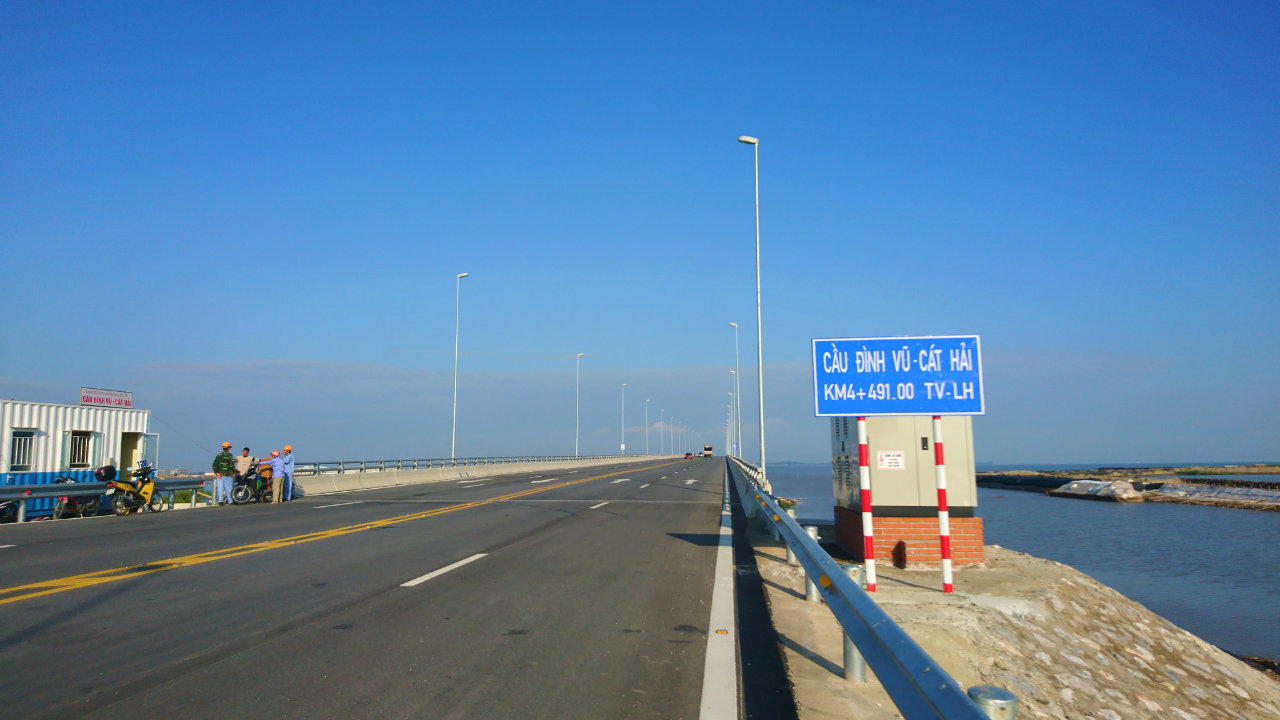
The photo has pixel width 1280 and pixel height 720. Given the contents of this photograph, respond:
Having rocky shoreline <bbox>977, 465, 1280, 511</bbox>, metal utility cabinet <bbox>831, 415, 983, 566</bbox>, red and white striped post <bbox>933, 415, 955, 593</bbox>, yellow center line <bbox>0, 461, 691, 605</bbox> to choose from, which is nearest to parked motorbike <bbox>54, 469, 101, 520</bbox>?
yellow center line <bbox>0, 461, 691, 605</bbox>

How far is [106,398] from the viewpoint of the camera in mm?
27469

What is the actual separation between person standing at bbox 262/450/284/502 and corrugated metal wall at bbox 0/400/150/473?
6588 millimetres

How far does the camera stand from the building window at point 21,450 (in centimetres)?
2295

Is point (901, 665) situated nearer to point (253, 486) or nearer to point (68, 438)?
point (253, 486)

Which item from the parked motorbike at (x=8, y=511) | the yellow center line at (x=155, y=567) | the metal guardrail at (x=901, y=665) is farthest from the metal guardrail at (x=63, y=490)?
the metal guardrail at (x=901, y=665)

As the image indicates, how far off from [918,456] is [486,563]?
6.61m

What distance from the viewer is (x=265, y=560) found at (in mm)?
11055

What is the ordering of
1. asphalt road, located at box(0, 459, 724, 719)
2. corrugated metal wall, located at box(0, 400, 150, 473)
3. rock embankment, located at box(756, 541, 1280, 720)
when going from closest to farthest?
asphalt road, located at box(0, 459, 724, 719) < rock embankment, located at box(756, 541, 1280, 720) < corrugated metal wall, located at box(0, 400, 150, 473)

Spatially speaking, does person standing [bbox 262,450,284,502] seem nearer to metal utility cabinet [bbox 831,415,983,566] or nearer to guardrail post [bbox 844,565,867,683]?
metal utility cabinet [bbox 831,415,983,566]

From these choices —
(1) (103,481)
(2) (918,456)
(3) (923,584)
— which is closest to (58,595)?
(3) (923,584)

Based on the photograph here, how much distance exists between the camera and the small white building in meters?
22.9

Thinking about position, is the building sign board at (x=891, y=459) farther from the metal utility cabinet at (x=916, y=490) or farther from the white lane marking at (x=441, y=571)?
the white lane marking at (x=441, y=571)

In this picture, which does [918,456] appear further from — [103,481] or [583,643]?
[103,481]

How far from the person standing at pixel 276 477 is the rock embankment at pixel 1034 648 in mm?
18208
